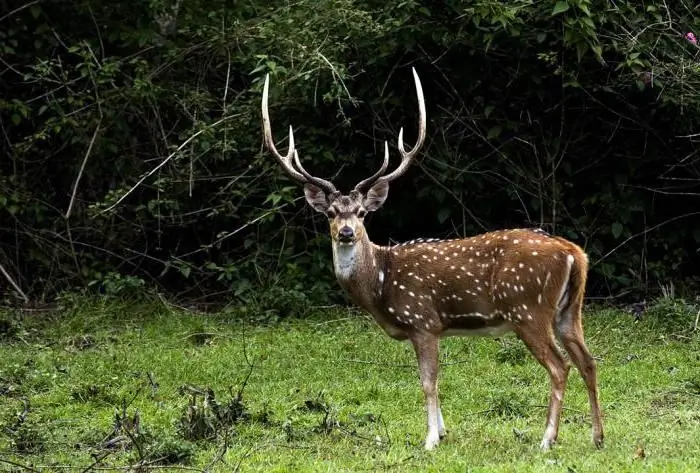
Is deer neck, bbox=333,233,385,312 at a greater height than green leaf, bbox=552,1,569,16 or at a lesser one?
lesser

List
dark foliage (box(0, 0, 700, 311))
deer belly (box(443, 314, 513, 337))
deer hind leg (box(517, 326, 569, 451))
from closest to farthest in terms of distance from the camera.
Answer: deer hind leg (box(517, 326, 569, 451)), deer belly (box(443, 314, 513, 337)), dark foliage (box(0, 0, 700, 311))

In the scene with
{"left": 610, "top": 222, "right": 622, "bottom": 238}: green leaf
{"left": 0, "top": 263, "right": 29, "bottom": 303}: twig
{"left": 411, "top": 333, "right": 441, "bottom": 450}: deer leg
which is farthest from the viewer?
{"left": 0, "top": 263, "right": 29, "bottom": 303}: twig

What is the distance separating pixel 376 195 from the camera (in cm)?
895

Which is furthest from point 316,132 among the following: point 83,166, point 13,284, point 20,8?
point 13,284

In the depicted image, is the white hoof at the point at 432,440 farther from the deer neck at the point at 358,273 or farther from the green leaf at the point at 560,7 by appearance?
the green leaf at the point at 560,7

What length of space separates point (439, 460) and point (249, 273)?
6174 millimetres

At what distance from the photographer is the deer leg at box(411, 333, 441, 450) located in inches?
316

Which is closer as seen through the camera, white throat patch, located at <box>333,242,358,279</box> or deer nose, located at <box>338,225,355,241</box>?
deer nose, located at <box>338,225,355,241</box>

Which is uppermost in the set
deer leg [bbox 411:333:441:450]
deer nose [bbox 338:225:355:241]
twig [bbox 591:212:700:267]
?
deer nose [bbox 338:225:355:241]

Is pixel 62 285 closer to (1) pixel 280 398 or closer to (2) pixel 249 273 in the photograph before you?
(2) pixel 249 273

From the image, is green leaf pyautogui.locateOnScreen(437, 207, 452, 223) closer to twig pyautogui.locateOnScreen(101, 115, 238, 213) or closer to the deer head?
twig pyautogui.locateOnScreen(101, 115, 238, 213)

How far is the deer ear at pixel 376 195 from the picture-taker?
889 centimetres

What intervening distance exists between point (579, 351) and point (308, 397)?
2.34 m

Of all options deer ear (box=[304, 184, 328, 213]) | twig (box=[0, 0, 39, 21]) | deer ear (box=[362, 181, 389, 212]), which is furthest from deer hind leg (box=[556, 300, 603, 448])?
twig (box=[0, 0, 39, 21])
